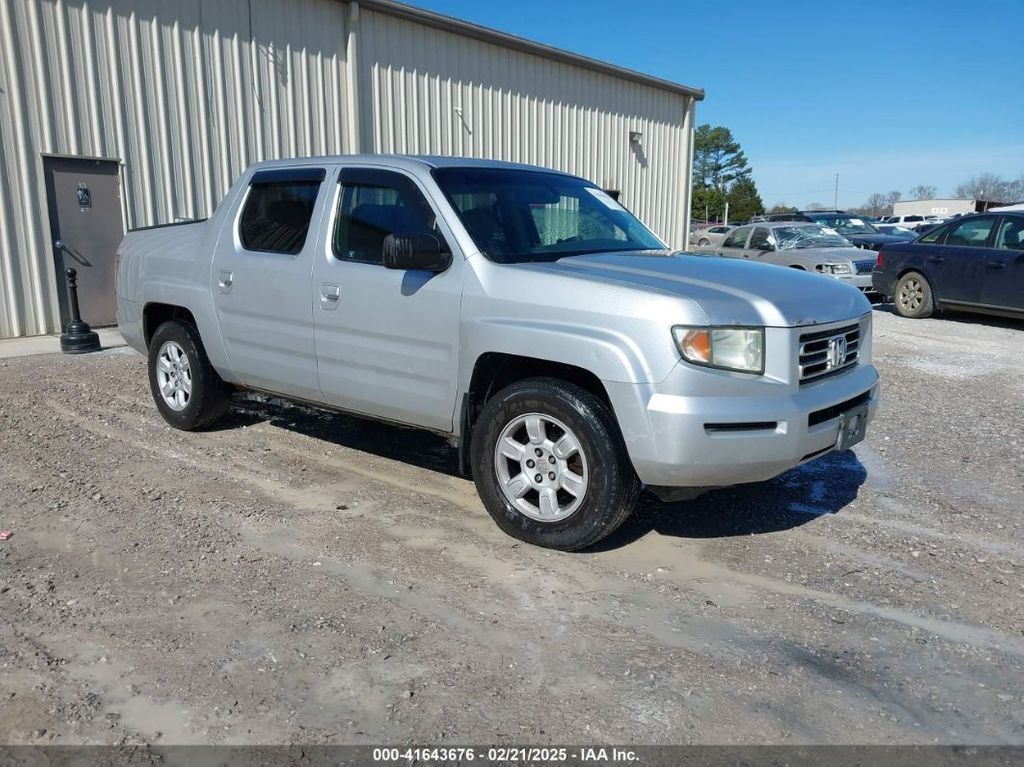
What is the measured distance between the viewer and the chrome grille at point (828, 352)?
3.93 metres

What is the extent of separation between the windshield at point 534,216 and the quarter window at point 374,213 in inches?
7.6

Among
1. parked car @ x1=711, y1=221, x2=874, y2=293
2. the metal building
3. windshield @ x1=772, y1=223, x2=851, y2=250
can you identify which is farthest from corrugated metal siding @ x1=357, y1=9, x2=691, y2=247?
windshield @ x1=772, y1=223, x2=851, y2=250

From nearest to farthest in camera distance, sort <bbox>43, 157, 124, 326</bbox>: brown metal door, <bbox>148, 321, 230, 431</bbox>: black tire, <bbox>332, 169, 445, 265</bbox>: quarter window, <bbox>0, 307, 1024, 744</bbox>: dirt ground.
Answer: <bbox>0, 307, 1024, 744</bbox>: dirt ground, <bbox>332, 169, 445, 265</bbox>: quarter window, <bbox>148, 321, 230, 431</bbox>: black tire, <bbox>43, 157, 124, 326</bbox>: brown metal door

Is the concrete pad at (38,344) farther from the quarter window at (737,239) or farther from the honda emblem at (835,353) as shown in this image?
the quarter window at (737,239)

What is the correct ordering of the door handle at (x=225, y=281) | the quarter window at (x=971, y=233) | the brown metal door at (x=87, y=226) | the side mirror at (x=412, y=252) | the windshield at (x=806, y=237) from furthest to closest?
the windshield at (x=806, y=237) → the quarter window at (x=971, y=233) → the brown metal door at (x=87, y=226) → the door handle at (x=225, y=281) → the side mirror at (x=412, y=252)

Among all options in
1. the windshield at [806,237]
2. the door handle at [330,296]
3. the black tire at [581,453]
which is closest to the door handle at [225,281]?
the door handle at [330,296]

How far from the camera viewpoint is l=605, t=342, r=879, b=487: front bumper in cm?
364

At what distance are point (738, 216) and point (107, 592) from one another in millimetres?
79563

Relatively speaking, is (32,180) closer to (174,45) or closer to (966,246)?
(174,45)

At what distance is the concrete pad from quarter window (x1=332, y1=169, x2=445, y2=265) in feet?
19.7

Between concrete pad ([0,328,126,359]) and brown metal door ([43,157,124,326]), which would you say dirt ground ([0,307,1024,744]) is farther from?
brown metal door ([43,157,124,326])

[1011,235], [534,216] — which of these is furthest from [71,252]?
[1011,235]

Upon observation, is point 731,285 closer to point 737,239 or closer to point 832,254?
point 832,254

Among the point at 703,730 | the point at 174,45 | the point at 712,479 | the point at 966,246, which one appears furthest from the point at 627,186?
the point at 703,730
